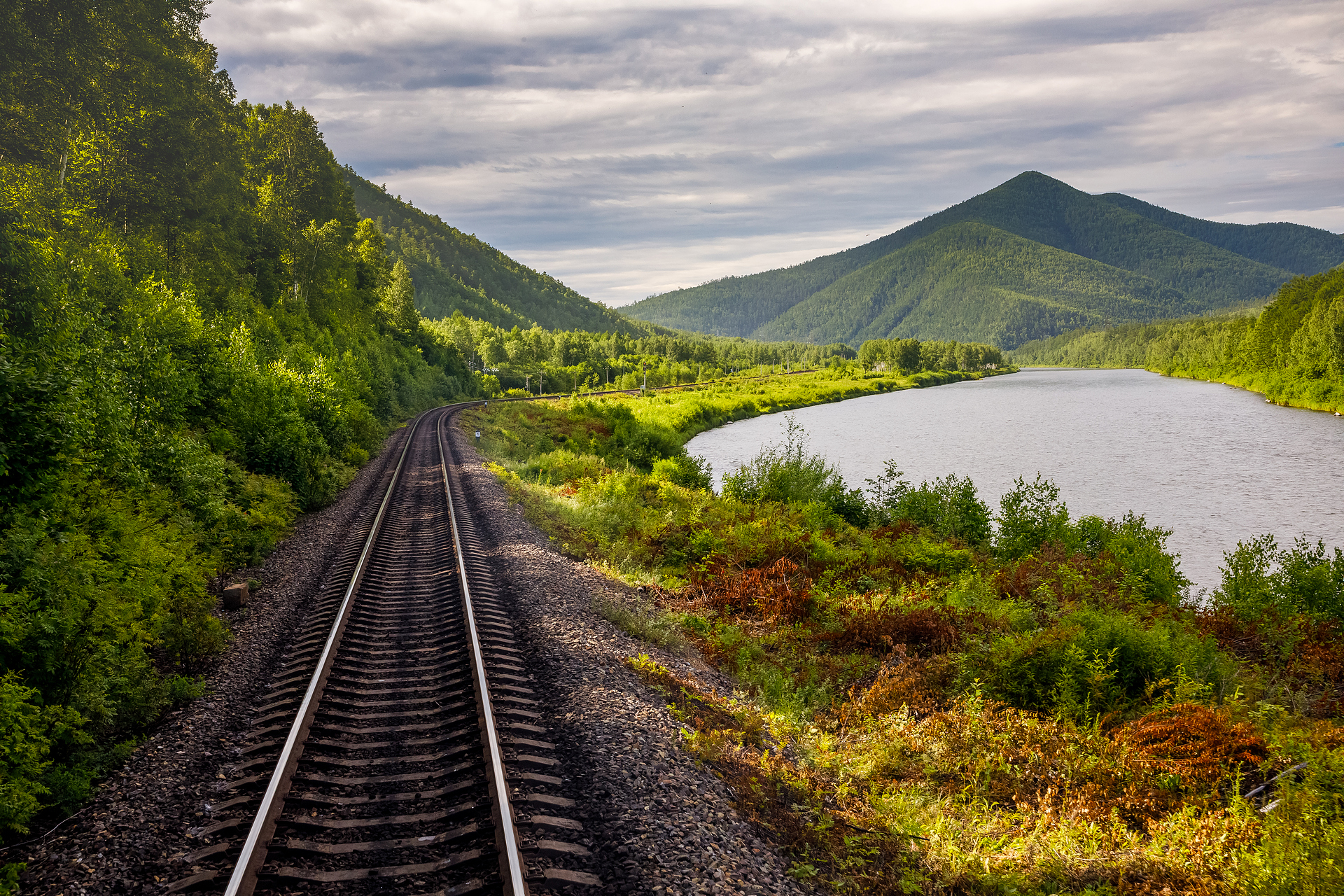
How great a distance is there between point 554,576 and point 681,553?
4.86 metres

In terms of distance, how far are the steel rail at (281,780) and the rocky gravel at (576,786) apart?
0.57 m

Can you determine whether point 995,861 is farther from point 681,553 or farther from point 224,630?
point 681,553

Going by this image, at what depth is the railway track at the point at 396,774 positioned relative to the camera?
5.45m

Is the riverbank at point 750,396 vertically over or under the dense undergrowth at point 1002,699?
over

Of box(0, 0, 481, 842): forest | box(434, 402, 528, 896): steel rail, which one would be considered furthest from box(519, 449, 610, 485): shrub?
box(434, 402, 528, 896): steel rail

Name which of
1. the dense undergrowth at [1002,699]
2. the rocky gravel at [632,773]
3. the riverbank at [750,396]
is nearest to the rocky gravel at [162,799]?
the rocky gravel at [632,773]

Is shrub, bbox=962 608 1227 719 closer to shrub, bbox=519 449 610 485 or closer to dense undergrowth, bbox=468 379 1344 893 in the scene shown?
dense undergrowth, bbox=468 379 1344 893

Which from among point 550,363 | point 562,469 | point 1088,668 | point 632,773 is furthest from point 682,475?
point 550,363

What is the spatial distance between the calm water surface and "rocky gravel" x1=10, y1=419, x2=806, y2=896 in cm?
2117

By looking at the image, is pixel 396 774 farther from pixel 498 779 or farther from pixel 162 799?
pixel 162 799

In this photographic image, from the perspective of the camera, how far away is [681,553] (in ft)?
61.5

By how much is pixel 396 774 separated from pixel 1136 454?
54.2 metres

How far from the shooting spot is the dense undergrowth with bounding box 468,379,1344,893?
21.0ft

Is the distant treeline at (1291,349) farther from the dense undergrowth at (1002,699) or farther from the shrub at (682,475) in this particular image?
the dense undergrowth at (1002,699)
